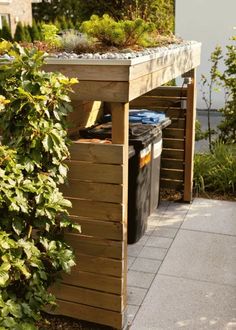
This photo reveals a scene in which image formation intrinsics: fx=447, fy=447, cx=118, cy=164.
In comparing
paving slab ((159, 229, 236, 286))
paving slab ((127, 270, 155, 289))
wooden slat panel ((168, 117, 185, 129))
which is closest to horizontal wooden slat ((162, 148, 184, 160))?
wooden slat panel ((168, 117, 185, 129))

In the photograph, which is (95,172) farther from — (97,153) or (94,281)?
(94,281)

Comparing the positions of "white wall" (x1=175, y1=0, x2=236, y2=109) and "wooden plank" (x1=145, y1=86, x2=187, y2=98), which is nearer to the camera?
"wooden plank" (x1=145, y1=86, x2=187, y2=98)

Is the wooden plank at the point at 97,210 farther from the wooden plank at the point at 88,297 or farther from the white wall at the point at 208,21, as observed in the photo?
the white wall at the point at 208,21

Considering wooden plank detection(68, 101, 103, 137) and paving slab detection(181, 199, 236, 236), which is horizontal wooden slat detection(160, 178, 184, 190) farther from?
wooden plank detection(68, 101, 103, 137)

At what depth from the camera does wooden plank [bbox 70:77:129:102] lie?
2996 millimetres

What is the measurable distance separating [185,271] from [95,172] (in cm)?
170

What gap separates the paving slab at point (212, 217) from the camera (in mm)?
5270

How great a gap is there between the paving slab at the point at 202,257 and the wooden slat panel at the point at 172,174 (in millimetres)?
1059

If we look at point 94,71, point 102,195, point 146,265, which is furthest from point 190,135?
point 94,71

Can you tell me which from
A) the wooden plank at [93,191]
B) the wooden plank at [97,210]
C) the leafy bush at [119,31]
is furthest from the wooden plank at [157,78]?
the wooden plank at [97,210]

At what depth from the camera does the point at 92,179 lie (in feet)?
10.5

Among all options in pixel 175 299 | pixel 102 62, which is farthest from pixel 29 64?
pixel 175 299

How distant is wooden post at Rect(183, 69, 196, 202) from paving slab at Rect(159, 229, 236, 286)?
907mm

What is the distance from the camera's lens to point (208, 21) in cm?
1177
